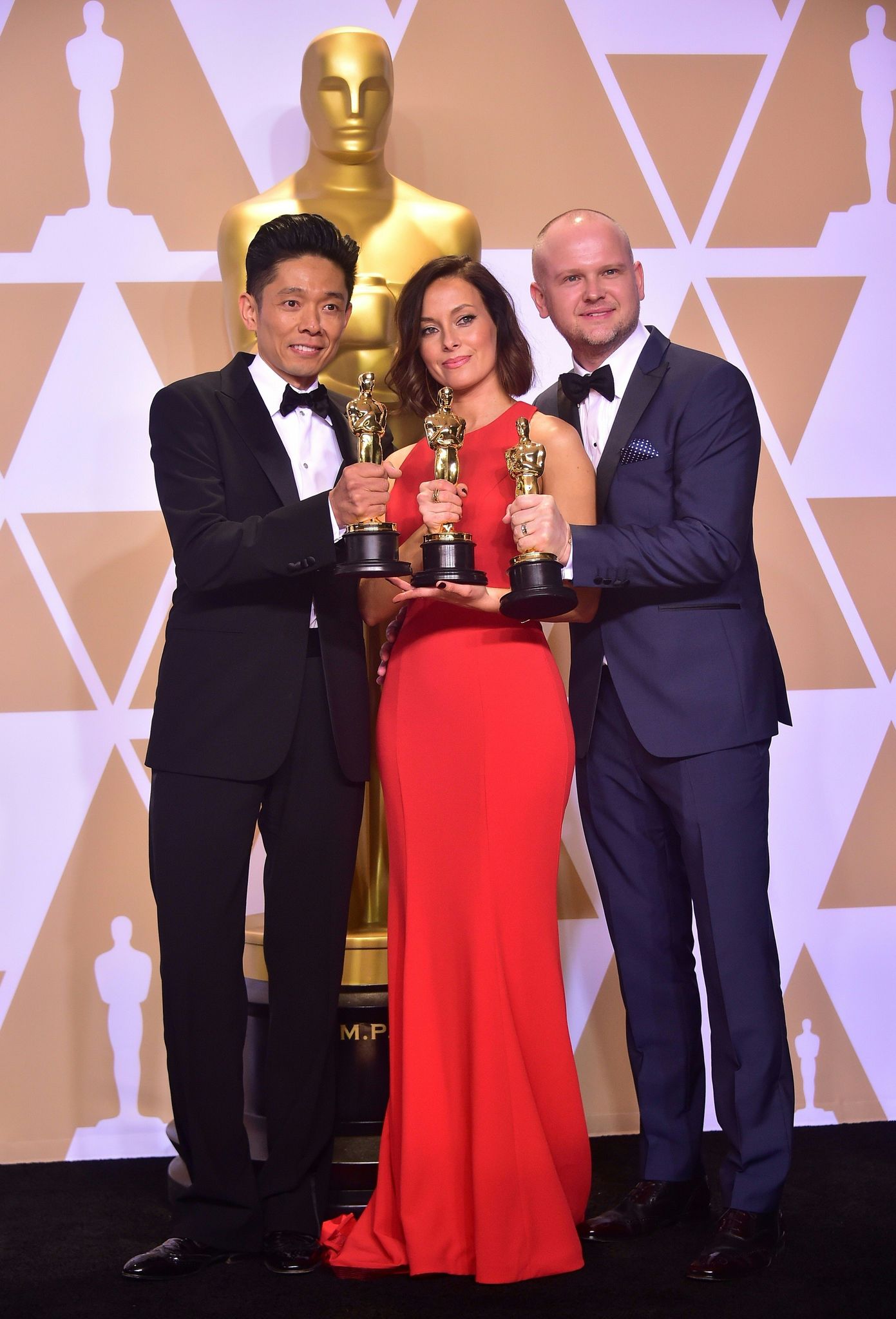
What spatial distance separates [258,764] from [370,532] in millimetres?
536

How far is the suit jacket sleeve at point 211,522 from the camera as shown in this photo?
2.37 m

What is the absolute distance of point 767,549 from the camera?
382cm

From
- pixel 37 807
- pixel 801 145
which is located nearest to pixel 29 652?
pixel 37 807

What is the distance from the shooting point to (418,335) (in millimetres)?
2639

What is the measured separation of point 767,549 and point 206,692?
2042 millimetres

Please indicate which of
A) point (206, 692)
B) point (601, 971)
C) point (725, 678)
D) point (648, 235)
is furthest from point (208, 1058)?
point (648, 235)

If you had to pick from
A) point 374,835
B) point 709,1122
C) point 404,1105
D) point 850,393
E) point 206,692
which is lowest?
point 709,1122

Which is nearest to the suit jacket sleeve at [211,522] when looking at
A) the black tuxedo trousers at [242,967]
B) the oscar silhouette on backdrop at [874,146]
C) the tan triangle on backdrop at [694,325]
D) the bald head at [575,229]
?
the black tuxedo trousers at [242,967]

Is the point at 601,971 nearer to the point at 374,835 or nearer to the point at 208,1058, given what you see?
the point at 374,835

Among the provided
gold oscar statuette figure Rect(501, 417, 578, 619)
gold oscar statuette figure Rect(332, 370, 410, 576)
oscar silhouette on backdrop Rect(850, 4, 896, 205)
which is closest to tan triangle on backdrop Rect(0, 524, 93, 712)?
gold oscar statuette figure Rect(332, 370, 410, 576)

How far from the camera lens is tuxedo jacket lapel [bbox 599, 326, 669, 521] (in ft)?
8.60

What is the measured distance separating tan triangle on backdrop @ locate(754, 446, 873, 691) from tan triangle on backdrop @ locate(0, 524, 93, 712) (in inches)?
83.9

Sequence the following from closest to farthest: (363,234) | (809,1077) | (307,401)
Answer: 1. (307,401)
2. (363,234)
3. (809,1077)

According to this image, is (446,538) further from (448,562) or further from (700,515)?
(700,515)
